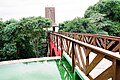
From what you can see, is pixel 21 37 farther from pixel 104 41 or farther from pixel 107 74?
pixel 107 74

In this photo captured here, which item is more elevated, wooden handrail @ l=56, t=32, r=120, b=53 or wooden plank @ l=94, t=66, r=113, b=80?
wooden plank @ l=94, t=66, r=113, b=80

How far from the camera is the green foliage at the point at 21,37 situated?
13.6m

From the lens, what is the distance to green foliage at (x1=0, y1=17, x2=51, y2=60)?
13.6 metres

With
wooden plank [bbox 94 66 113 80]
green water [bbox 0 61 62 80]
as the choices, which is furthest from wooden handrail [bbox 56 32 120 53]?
wooden plank [bbox 94 66 113 80]

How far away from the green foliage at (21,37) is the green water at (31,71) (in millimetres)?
8353

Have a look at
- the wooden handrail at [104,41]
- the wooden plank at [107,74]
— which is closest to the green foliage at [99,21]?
the wooden handrail at [104,41]

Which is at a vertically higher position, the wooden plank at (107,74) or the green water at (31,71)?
the wooden plank at (107,74)

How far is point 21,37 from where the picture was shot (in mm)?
13555

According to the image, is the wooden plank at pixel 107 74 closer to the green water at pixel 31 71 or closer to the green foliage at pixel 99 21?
the green water at pixel 31 71

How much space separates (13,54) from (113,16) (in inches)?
409

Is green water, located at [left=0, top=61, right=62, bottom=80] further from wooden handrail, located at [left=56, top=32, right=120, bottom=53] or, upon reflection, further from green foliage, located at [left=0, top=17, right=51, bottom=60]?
green foliage, located at [left=0, top=17, right=51, bottom=60]

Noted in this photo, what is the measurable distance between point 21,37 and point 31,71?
912 cm

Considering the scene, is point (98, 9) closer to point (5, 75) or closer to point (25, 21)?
point (25, 21)

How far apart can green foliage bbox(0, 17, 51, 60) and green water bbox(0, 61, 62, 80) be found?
8353mm
